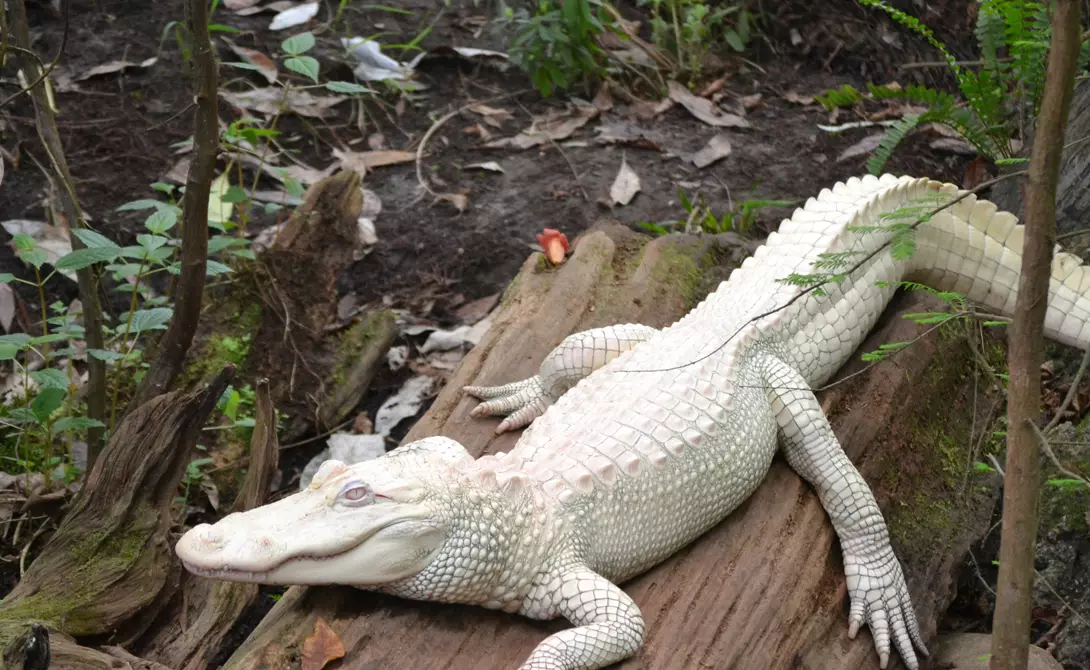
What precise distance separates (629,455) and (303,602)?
1.13 m

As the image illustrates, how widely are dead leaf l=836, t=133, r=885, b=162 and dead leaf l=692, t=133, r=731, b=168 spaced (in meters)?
0.75

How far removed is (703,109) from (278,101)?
2970 millimetres

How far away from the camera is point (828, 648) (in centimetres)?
325

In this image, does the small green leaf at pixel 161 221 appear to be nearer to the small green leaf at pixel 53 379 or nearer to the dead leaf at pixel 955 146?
the small green leaf at pixel 53 379

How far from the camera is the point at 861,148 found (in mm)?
6508

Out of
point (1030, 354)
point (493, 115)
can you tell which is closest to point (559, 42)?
point (493, 115)

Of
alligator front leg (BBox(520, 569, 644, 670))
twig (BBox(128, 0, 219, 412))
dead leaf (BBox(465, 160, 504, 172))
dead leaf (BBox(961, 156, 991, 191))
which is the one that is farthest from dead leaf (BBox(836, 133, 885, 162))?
twig (BBox(128, 0, 219, 412))

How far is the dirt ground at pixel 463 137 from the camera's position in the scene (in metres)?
5.71

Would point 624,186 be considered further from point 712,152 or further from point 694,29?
point 694,29

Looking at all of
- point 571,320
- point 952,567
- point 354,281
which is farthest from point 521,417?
point 354,281

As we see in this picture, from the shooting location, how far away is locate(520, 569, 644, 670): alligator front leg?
110 inches

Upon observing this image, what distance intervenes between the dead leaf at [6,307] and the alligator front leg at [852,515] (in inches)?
136

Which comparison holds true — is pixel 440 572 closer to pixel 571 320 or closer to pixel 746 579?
pixel 746 579

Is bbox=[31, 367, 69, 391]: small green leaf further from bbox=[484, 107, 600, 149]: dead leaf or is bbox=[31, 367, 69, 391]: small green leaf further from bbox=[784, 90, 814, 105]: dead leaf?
bbox=[784, 90, 814, 105]: dead leaf
